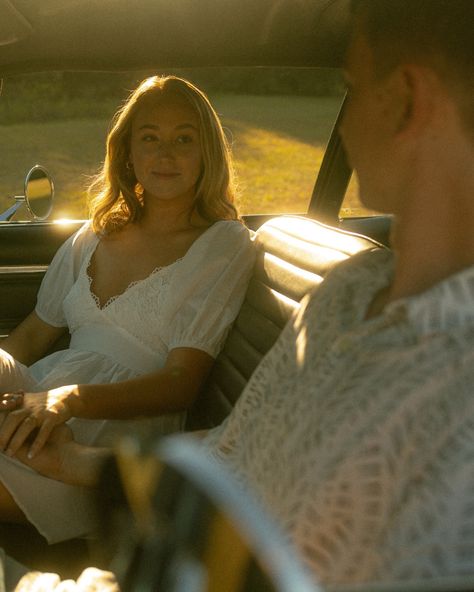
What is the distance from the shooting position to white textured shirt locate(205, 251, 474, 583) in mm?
1138

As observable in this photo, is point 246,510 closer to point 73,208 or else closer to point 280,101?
point 280,101

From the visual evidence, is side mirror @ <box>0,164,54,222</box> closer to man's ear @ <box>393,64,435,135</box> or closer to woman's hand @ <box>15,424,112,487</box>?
woman's hand @ <box>15,424,112,487</box>

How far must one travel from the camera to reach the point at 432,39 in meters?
1.42

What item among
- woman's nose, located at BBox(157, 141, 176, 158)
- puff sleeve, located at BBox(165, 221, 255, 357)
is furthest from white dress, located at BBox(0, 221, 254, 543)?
woman's nose, located at BBox(157, 141, 176, 158)

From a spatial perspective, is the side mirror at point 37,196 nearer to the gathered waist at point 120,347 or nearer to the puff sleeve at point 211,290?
the gathered waist at point 120,347

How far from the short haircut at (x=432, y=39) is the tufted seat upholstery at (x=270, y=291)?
32.3 inches

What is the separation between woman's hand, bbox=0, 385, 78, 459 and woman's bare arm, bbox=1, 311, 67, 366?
67 cm

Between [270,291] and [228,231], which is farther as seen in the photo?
[228,231]

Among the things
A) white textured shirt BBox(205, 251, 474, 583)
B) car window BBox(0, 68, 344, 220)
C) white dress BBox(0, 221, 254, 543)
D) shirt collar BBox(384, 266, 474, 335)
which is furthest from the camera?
car window BBox(0, 68, 344, 220)

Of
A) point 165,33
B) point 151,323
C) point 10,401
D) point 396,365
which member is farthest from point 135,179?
point 396,365

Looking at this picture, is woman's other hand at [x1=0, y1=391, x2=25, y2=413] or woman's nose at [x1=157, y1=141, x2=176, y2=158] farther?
woman's nose at [x1=157, y1=141, x2=176, y2=158]

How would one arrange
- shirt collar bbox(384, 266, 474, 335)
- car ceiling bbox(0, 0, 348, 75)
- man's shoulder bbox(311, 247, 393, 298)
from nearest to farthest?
shirt collar bbox(384, 266, 474, 335)
man's shoulder bbox(311, 247, 393, 298)
car ceiling bbox(0, 0, 348, 75)

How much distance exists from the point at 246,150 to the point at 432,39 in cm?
214

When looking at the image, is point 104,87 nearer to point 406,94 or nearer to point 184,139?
point 184,139
